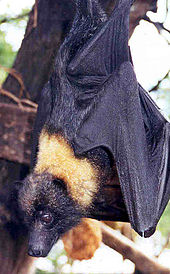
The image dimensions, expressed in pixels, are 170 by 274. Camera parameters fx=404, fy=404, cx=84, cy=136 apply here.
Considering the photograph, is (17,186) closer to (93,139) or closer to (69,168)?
(69,168)

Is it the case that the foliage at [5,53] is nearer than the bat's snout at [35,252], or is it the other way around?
the bat's snout at [35,252]

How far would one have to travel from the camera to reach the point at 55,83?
3.50 m

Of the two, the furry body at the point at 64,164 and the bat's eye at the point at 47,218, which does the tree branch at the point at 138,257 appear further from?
the bat's eye at the point at 47,218

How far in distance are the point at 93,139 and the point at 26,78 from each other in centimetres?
187

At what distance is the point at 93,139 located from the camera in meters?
3.23

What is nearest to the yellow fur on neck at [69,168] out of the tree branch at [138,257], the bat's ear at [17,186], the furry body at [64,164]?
the furry body at [64,164]

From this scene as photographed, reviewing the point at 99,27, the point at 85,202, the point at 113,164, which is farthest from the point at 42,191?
the point at 99,27

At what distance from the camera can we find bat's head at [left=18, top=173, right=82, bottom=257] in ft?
10.3

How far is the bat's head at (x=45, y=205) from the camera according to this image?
10.3ft

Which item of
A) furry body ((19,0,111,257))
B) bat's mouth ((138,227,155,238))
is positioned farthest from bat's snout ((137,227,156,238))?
furry body ((19,0,111,257))

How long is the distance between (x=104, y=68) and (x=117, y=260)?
2220 millimetres

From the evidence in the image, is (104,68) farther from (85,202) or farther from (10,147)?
(10,147)

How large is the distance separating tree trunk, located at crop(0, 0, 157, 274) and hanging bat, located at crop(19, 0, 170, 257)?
53 cm

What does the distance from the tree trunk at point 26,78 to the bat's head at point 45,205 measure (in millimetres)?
592
